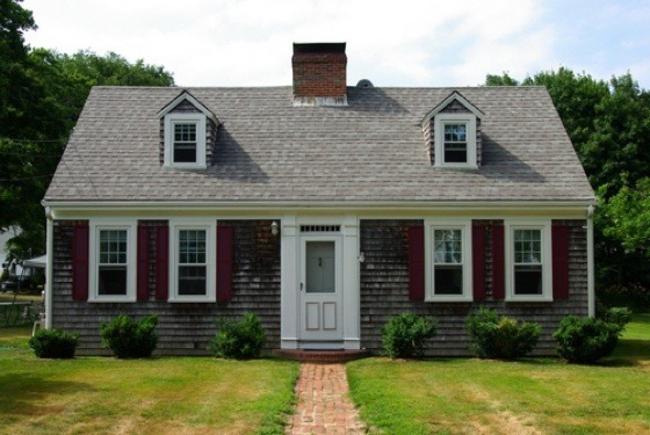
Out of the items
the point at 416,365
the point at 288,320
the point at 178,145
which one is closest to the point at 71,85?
the point at 178,145

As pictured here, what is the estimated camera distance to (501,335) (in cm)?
1541

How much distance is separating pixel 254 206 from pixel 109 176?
134 inches

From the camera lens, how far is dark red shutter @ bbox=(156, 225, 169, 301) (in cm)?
1656

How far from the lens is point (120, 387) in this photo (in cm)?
1154

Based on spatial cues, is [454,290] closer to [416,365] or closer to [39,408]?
[416,365]

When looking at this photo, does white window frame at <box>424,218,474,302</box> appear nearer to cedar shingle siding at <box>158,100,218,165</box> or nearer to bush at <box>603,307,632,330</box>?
bush at <box>603,307,632,330</box>

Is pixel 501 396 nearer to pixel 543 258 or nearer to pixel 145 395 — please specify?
pixel 145 395

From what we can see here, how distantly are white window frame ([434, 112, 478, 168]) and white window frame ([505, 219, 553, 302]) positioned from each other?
176 centimetres

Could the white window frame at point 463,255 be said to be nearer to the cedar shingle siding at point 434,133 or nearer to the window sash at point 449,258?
the window sash at point 449,258

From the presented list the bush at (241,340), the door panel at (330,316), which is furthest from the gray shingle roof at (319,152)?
the bush at (241,340)

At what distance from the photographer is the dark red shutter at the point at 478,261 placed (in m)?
16.6

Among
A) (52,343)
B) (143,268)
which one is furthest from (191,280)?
(52,343)

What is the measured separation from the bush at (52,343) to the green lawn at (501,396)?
18.6ft

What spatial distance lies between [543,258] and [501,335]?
7.27 feet
